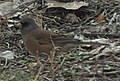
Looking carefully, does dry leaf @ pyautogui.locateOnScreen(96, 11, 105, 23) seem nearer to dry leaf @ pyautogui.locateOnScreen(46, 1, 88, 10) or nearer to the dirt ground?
the dirt ground

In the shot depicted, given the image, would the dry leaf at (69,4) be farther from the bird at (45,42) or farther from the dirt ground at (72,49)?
the bird at (45,42)

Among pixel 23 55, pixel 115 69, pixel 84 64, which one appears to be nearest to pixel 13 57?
pixel 23 55

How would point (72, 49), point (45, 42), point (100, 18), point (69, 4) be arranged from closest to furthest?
point (45, 42) < point (72, 49) < point (100, 18) < point (69, 4)

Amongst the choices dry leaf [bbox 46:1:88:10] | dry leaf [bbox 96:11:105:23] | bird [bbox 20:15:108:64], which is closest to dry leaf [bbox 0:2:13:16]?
dry leaf [bbox 46:1:88:10]

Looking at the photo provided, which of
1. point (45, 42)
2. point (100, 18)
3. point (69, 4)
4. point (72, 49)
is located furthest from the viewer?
point (69, 4)

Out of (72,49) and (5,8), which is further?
(5,8)

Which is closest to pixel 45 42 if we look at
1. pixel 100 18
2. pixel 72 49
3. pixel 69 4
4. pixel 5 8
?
pixel 72 49

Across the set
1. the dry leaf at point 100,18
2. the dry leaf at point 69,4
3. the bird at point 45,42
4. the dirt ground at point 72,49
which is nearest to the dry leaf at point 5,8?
the dirt ground at point 72,49

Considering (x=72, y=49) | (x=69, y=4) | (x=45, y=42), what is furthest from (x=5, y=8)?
(x=45, y=42)

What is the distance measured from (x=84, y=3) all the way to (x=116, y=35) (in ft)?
3.42

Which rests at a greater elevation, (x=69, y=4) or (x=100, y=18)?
(x=69, y=4)

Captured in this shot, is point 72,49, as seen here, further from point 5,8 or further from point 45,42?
point 5,8

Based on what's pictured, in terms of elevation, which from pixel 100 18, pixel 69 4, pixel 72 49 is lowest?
pixel 72 49

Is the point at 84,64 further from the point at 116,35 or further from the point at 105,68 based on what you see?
the point at 116,35
